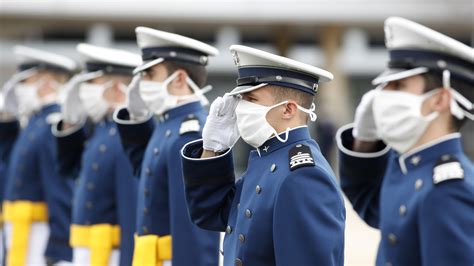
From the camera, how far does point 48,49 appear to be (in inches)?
1011

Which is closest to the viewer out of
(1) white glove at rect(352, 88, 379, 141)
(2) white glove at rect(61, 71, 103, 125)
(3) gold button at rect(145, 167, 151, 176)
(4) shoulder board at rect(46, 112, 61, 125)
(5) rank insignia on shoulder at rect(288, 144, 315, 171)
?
(5) rank insignia on shoulder at rect(288, 144, 315, 171)

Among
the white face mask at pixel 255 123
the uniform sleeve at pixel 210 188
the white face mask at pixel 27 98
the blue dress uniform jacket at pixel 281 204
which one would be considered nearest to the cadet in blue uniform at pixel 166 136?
the uniform sleeve at pixel 210 188

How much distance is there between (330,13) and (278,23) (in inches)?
51.5

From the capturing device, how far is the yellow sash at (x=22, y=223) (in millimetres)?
7664

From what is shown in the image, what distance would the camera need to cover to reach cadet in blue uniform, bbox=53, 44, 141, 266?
20.1ft

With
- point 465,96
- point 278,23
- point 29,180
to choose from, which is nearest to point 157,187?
point 465,96

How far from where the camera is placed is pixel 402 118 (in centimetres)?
356

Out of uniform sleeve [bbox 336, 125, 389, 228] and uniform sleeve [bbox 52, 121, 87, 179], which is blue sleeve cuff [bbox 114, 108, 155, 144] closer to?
uniform sleeve [bbox 52, 121, 87, 179]

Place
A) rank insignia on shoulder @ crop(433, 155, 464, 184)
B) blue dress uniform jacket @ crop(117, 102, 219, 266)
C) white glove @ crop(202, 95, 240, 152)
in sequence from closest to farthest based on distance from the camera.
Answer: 1. rank insignia on shoulder @ crop(433, 155, 464, 184)
2. white glove @ crop(202, 95, 240, 152)
3. blue dress uniform jacket @ crop(117, 102, 219, 266)

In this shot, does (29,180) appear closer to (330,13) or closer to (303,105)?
(303,105)

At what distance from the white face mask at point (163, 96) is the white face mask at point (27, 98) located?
10.2 ft

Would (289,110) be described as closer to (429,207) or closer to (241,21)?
(429,207)

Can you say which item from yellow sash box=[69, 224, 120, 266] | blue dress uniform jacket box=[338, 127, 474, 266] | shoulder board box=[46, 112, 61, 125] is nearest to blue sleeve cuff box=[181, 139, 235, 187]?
blue dress uniform jacket box=[338, 127, 474, 266]

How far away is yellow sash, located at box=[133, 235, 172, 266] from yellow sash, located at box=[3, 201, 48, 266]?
2.91m
